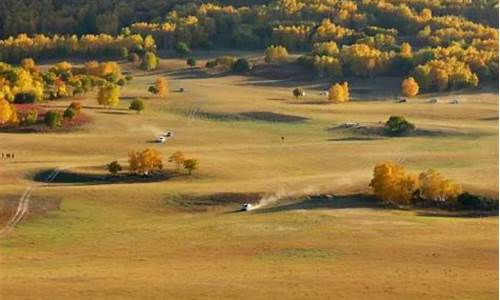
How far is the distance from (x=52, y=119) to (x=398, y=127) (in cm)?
3578

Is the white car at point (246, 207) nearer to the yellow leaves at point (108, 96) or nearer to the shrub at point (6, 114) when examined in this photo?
the shrub at point (6, 114)

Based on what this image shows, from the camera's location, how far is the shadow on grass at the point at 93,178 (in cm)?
7119

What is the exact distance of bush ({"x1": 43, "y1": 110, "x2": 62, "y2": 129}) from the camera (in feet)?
311

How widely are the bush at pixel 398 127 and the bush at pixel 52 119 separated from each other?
112 ft

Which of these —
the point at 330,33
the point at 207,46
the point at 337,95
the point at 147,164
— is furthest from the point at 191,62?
the point at 147,164

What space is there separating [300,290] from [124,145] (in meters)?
49.1

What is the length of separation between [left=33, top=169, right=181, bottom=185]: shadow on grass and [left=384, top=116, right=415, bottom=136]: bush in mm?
30985

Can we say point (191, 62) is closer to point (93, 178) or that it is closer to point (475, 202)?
point (93, 178)

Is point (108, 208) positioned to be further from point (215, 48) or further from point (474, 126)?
point (215, 48)

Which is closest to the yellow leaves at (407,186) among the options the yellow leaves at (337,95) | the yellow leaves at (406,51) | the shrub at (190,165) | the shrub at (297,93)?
the shrub at (190,165)

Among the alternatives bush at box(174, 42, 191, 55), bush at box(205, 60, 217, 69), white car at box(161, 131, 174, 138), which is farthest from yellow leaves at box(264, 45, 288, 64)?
white car at box(161, 131, 174, 138)

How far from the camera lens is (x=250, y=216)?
60000 mm

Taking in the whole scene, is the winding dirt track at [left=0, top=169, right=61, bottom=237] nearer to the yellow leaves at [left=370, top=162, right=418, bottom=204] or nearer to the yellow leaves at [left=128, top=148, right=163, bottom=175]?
the yellow leaves at [left=128, top=148, right=163, bottom=175]

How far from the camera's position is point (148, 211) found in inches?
2440
